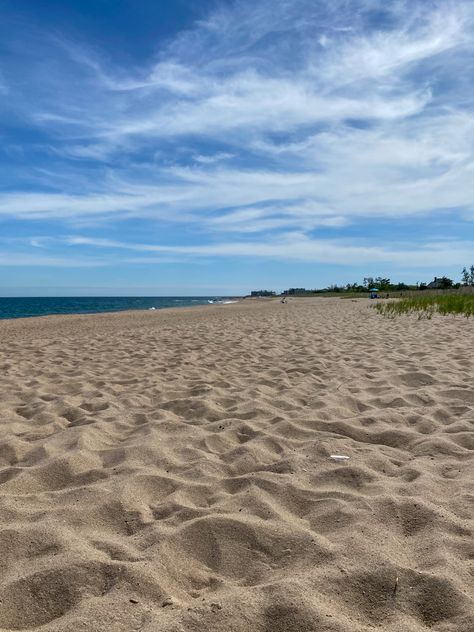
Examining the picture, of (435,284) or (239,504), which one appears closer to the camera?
(239,504)

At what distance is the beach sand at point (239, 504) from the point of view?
Answer: 1664 millimetres

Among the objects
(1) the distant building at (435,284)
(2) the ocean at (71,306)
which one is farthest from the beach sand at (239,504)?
(1) the distant building at (435,284)

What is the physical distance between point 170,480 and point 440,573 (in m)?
1.48

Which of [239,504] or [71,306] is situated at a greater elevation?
[71,306]

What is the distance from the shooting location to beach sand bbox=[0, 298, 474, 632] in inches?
65.5

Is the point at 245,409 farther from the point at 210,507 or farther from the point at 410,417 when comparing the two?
the point at 210,507

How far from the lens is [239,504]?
2.42 meters

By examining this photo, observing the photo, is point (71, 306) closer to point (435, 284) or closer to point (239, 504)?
point (435, 284)

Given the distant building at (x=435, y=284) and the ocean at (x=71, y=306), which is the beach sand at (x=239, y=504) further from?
the distant building at (x=435, y=284)

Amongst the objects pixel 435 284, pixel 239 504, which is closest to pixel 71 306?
pixel 435 284

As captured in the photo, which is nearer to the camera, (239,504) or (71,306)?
(239,504)

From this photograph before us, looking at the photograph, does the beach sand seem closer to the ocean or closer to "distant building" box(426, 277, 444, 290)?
the ocean

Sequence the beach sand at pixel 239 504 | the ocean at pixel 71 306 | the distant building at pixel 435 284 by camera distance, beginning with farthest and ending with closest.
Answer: the distant building at pixel 435 284 < the ocean at pixel 71 306 < the beach sand at pixel 239 504

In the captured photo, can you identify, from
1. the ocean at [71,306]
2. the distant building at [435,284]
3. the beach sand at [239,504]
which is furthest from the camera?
the distant building at [435,284]
